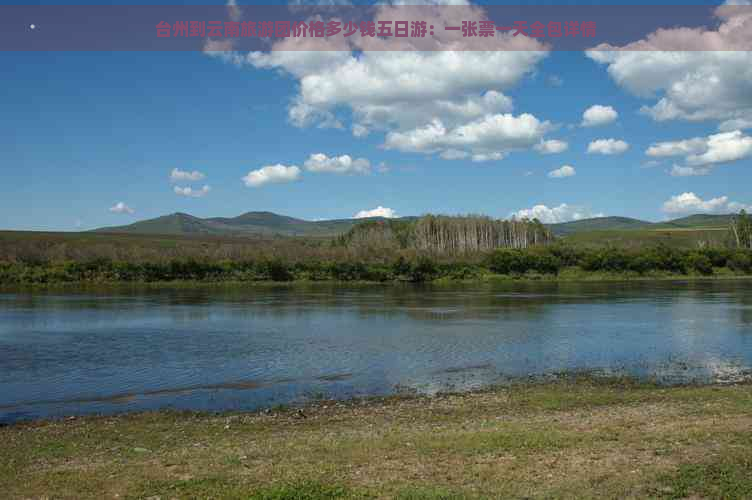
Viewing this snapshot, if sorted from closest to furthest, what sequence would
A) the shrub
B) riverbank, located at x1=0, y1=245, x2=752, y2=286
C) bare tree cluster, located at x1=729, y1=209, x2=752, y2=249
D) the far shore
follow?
the far shore, riverbank, located at x1=0, y1=245, x2=752, y2=286, the shrub, bare tree cluster, located at x1=729, y1=209, x2=752, y2=249

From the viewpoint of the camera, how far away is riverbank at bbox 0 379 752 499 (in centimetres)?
1269

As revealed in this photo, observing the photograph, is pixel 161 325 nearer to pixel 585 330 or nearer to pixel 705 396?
pixel 585 330

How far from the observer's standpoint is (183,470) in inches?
575

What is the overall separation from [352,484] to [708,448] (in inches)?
334

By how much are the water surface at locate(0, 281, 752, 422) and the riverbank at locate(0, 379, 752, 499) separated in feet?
16.2

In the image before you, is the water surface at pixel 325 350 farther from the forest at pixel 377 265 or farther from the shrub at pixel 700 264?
the shrub at pixel 700 264

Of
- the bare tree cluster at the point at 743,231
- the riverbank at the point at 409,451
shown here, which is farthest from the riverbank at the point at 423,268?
the riverbank at the point at 409,451

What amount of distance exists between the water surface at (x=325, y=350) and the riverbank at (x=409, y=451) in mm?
4937

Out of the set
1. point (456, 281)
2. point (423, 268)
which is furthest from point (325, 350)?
point (423, 268)

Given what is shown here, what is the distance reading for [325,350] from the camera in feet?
136

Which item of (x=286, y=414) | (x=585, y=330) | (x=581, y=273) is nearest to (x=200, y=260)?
(x=581, y=273)

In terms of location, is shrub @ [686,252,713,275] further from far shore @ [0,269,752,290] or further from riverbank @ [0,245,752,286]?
far shore @ [0,269,752,290]

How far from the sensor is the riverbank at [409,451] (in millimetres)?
12688

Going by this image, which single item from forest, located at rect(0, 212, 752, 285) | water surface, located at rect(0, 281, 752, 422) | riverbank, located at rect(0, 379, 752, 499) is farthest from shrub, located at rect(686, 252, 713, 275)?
riverbank, located at rect(0, 379, 752, 499)
